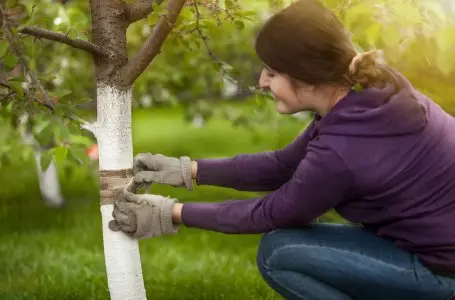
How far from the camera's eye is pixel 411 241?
2475 millimetres

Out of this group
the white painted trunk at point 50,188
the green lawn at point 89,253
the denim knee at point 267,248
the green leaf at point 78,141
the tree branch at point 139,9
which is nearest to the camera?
the green leaf at point 78,141

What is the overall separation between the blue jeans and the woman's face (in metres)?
0.44

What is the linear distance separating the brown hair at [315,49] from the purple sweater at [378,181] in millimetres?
75

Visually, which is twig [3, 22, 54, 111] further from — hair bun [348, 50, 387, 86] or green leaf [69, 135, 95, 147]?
hair bun [348, 50, 387, 86]

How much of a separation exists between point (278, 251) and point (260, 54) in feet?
2.29

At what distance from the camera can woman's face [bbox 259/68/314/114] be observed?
2502mm

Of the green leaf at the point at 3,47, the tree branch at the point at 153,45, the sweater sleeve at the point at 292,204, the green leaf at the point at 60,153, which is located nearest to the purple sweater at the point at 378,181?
the sweater sleeve at the point at 292,204

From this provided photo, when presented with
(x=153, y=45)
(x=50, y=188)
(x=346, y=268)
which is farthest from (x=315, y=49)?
(x=50, y=188)

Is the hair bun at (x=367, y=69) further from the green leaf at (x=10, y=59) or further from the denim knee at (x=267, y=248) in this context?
the green leaf at (x=10, y=59)

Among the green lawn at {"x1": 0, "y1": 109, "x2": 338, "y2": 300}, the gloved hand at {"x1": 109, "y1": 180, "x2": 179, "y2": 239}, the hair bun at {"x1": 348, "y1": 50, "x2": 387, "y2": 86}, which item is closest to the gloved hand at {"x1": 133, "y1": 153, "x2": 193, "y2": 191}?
the gloved hand at {"x1": 109, "y1": 180, "x2": 179, "y2": 239}

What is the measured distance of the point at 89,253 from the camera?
4.79m

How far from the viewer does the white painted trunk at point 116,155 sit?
2.79 m

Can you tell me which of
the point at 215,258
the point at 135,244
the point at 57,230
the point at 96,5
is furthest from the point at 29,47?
the point at 57,230

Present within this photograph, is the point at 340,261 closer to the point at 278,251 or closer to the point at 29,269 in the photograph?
the point at 278,251
